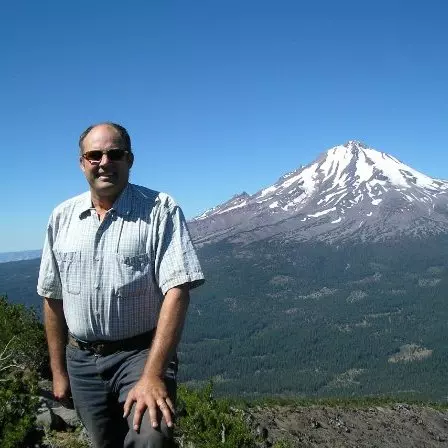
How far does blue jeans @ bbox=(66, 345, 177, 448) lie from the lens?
4.07 m

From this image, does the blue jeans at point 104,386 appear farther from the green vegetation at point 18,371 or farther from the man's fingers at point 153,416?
the green vegetation at point 18,371

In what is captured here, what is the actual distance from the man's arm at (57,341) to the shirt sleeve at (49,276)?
0.08 metres

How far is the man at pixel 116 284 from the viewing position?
3.82 metres

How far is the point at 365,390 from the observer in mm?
164375

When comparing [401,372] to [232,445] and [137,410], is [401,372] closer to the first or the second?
[232,445]

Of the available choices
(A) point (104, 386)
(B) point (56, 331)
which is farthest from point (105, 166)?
(A) point (104, 386)

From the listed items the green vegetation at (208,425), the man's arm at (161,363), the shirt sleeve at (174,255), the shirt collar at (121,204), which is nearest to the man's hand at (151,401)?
the man's arm at (161,363)

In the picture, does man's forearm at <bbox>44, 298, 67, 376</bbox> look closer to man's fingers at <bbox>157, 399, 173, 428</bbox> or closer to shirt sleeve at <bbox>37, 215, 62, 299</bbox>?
shirt sleeve at <bbox>37, 215, 62, 299</bbox>

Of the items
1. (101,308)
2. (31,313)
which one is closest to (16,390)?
(101,308)

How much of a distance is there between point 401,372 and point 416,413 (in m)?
157

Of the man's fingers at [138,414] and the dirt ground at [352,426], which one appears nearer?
the man's fingers at [138,414]

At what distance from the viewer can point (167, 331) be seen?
373cm

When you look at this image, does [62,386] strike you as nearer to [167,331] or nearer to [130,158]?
[167,331]

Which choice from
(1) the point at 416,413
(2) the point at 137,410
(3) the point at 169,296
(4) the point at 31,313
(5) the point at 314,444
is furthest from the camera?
(1) the point at 416,413
